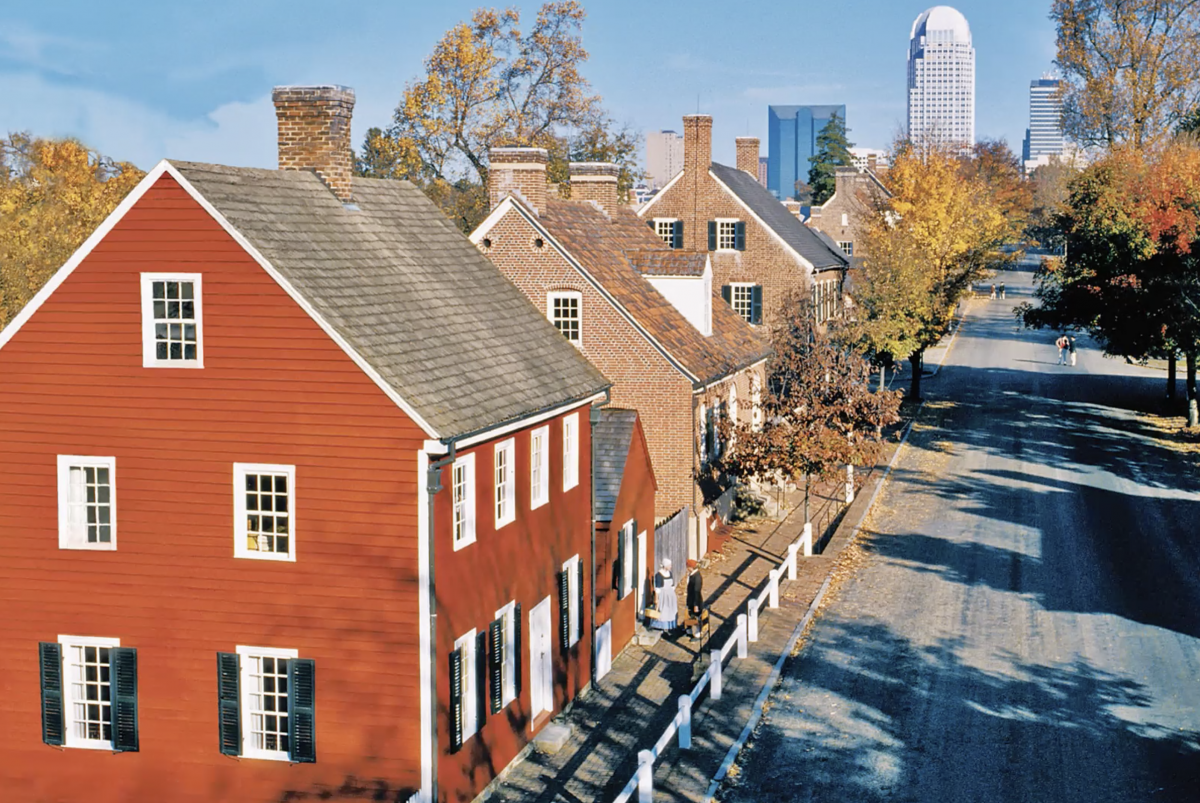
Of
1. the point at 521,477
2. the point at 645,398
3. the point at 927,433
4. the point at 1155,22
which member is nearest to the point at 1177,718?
the point at 521,477

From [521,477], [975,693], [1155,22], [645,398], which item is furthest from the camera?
[1155,22]

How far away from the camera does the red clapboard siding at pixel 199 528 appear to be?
58.4 feet

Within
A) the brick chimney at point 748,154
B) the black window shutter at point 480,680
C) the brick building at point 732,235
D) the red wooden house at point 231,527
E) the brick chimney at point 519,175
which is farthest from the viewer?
the brick chimney at point 748,154

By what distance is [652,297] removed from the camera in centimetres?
3734

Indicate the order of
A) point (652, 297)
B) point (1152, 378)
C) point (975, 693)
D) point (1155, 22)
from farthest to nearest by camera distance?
point (1152, 378), point (1155, 22), point (652, 297), point (975, 693)

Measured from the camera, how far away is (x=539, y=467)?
2230cm

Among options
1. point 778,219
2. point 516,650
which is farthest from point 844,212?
point 516,650

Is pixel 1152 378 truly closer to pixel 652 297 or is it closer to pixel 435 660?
Result: pixel 652 297

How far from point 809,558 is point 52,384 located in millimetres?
20958

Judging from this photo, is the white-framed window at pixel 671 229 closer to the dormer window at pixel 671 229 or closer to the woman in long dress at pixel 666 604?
the dormer window at pixel 671 229

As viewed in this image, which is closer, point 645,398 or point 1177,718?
point 1177,718

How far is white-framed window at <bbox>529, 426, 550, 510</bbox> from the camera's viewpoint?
21.9 meters

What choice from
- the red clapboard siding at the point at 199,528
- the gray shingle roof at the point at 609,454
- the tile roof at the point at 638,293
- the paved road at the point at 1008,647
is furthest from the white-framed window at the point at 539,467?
→ the tile roof at the point at 638,293

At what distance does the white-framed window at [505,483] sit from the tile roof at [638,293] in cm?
1377
